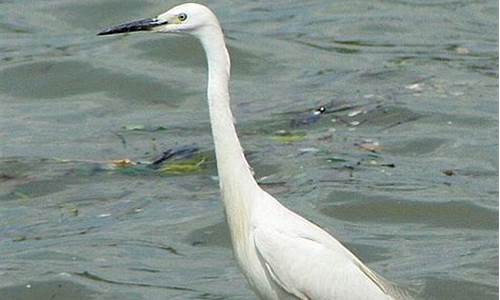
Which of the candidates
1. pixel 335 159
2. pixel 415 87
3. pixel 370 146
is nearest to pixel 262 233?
pixel 335 159

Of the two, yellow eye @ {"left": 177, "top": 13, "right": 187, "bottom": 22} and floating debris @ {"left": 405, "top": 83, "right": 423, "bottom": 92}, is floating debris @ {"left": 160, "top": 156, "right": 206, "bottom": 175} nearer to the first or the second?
floating debris @ {"left": 405, "top": 83, "right": 423, "bottom": 92}

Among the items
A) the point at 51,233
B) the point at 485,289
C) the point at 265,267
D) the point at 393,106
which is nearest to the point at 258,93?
the point at 393,106

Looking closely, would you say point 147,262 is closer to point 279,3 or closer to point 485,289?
point 485,289

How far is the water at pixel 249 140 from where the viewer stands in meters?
8.05

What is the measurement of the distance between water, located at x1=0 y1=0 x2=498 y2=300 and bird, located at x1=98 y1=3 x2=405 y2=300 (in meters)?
1.39

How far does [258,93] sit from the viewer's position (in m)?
11.3

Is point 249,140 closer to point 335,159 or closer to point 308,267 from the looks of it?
point 335,159

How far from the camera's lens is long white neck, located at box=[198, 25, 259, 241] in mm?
6027

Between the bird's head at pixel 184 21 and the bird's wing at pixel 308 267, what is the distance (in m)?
0.84

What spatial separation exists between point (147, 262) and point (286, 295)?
6.84 ft

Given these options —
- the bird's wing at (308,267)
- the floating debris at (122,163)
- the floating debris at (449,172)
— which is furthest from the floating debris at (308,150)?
the bird's wing at (308,267)

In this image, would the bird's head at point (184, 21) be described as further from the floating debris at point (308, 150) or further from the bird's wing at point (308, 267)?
the floating debris at point (308, 150)

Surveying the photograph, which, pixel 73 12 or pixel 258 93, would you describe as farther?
pixel 73 12

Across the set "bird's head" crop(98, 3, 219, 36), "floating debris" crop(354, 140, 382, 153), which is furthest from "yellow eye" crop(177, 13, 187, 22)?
"floating debris" crop(354, 140, 382, 153)
